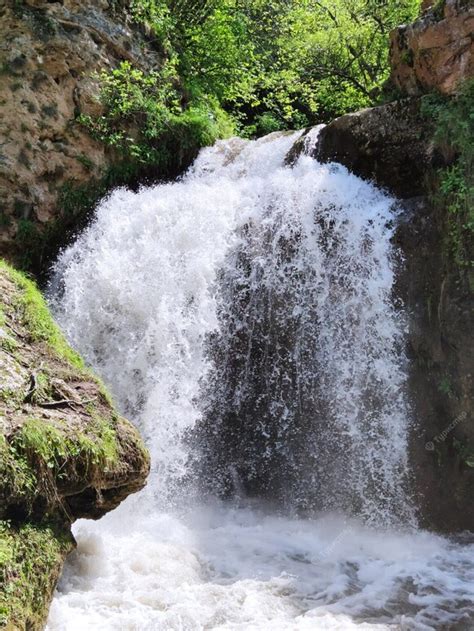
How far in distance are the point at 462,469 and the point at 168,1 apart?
515 inches

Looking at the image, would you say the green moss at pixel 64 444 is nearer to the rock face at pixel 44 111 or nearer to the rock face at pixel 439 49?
the rock face at pixel 44 111

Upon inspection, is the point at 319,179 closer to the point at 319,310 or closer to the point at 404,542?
the point at 319,310

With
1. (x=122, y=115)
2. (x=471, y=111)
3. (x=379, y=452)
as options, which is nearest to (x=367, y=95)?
(x=122, y=115)

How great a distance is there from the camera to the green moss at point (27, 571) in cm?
363

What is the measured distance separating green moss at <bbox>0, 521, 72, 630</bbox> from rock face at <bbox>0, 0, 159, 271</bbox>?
21.3ft

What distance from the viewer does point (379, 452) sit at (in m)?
7.41

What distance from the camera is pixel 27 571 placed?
3.87 metres

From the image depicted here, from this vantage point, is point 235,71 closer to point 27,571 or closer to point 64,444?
point 64,444

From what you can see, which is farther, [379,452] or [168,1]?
[168,1]

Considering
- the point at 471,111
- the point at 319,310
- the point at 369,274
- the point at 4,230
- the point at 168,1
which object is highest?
the point at 168,1

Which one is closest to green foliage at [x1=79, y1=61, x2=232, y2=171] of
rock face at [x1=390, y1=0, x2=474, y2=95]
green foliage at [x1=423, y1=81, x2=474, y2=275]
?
rock face at [x1=390, y1=0, x2=474, y2=95]

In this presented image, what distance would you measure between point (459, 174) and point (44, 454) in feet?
20.2

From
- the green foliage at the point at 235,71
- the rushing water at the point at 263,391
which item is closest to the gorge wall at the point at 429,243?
the rushing water at the point at 263,391

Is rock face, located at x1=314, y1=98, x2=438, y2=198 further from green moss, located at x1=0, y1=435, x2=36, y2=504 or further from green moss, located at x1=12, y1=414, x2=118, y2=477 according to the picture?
green moss, located at x1=0, y1=435, x2=36, y2=504
